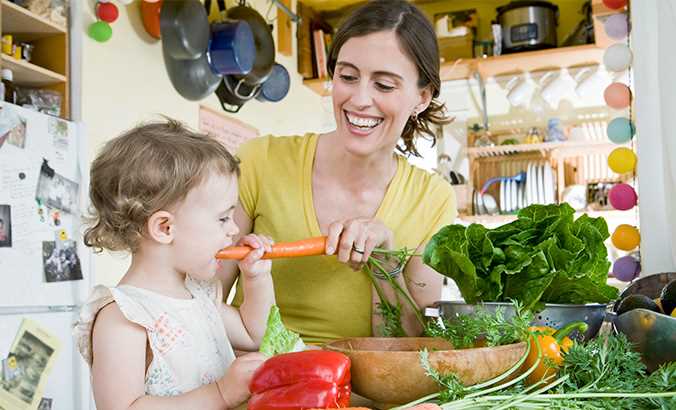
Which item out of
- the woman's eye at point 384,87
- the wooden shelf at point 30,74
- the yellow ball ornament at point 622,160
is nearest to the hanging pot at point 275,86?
→ the wooden shelf at point 30,74

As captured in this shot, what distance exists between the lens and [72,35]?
2.95m

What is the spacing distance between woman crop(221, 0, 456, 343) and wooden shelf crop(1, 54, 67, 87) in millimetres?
1358

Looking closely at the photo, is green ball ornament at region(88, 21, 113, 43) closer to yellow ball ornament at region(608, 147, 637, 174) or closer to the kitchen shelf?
yellow ball ornament at region(608, 147, 637, 174)

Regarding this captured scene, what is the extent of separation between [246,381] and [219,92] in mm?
3050

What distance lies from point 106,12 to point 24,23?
1.18 feet

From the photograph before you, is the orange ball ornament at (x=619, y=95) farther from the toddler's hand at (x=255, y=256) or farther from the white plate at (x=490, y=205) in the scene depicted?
the white plate at (x=490, y=205)

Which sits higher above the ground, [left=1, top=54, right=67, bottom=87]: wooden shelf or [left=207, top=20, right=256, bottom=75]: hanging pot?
[left=207, top=20, right=256, bottom=75]: hanging pot

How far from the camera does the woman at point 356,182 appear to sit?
151cm

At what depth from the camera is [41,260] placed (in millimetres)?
2469

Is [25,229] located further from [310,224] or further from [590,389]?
[590,389]

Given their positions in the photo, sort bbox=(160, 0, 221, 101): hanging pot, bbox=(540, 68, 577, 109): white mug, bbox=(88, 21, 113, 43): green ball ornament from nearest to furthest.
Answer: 1. bbox=(88, 21, 113, 43): green ball ornament
2. bbox=(160, 0, 221, 101): hanging pot
3. bbox=(540, 68, 577, 109): white mug

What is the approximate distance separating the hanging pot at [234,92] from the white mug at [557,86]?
191cm

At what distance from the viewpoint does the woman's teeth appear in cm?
152

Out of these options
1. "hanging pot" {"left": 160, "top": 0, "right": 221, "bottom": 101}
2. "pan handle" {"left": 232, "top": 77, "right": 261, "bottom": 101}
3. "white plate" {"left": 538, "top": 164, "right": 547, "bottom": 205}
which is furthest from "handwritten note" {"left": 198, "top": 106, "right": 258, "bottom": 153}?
"white plate" {"left": 538, "top": 164, "right": 547, "bottom": 205}
